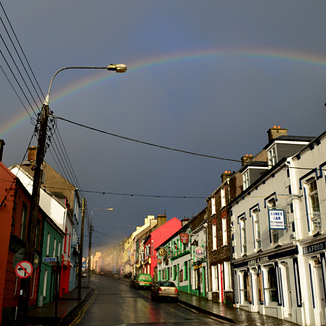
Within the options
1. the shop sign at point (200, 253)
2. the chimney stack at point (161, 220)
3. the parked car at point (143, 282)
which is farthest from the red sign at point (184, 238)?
the chimney stack at point (161, 220)

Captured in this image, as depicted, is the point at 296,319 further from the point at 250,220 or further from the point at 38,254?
the point at 38,254

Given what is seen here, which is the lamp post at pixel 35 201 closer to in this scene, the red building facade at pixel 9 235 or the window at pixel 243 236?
the red building facade at pixel 9 235

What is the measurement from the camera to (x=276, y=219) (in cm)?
1786

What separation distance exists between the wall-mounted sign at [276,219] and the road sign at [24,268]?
1115 centimetres

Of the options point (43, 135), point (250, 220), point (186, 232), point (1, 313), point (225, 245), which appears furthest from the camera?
point (186, 232)

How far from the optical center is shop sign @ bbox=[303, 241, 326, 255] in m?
15.2

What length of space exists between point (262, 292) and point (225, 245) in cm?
663

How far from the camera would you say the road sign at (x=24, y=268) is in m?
12.3

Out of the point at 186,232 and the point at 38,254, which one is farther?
the point at 186,232

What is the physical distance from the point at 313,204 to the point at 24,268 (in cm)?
1258

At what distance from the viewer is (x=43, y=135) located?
47.2 feet

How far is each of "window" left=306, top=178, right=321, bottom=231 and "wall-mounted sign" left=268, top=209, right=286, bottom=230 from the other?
1524 mm

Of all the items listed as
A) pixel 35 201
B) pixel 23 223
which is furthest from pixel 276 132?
pixel 35 201

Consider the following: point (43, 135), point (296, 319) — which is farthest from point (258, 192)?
point (43, 135)
